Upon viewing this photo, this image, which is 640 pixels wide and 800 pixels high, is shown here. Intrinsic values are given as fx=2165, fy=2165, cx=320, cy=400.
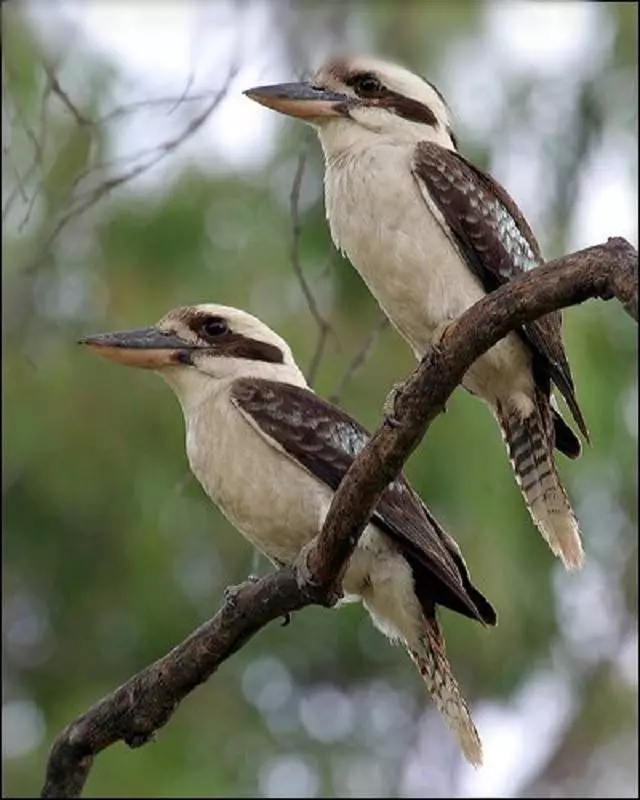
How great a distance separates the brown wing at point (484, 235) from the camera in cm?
352

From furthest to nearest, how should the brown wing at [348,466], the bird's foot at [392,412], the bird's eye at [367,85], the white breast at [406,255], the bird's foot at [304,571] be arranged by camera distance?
the bird's eye at [367,85]
the white breast at [406,255]
the brown wing at [348,466]
the bird's foot at [304,571]
the bird's foot at [392,412]

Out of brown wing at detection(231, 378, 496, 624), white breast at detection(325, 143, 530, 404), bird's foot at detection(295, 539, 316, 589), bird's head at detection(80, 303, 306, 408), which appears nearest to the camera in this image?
bird's foot at detection(295, 539, 316, 589)


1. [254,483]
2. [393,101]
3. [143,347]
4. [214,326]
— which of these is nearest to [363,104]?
[393,101]

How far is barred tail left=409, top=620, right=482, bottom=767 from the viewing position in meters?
3.44

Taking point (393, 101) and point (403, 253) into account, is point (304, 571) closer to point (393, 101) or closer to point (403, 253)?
point (403, 253)

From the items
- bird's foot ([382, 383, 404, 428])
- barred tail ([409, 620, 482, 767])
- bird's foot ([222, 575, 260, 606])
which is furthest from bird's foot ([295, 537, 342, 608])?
barred tail ([409, 620, 482, 767])

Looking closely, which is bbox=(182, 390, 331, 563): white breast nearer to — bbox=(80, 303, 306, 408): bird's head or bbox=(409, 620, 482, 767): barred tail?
bbox=(80, 303, 306, 408): bird's head

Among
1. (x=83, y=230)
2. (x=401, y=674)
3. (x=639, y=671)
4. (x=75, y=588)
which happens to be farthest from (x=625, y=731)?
(x=83, y=230)

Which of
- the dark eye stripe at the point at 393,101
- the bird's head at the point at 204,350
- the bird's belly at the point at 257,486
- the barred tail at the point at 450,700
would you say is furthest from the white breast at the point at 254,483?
the dark eye stripe at the point at 393,101

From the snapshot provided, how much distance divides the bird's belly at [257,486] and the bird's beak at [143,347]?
144mm

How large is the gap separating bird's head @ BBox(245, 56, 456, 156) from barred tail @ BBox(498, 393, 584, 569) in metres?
0.52

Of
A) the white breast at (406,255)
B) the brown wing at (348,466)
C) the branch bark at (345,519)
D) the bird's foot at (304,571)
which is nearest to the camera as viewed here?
the branch bark at (345,519)

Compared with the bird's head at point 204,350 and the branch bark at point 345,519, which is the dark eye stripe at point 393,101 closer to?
the bird's head at point 204,350

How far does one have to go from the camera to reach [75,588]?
656 centimetres
